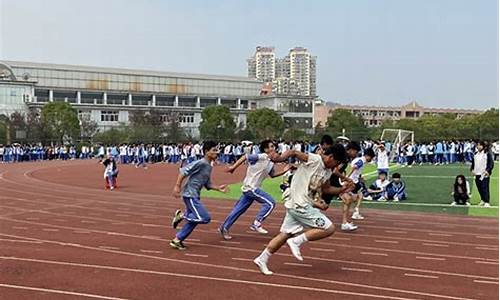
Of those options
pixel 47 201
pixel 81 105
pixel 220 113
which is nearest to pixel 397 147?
pixel 47 201

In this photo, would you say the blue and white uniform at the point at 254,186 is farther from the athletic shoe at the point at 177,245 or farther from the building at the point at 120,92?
the building at the point at 120,92

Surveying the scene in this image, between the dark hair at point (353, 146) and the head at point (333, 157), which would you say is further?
the dark hair at point (353, 146)

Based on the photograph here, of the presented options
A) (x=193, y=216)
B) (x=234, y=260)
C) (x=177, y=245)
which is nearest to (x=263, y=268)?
(x=234, y=260)

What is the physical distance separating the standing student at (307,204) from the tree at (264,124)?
59.3 meters

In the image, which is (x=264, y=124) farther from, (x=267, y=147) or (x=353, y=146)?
(x=267, y=147)

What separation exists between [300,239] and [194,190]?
6.53ft

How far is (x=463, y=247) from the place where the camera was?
28.5 ft

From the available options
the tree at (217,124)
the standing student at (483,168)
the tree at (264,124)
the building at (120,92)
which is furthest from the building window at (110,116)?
the standing student at (483,168)

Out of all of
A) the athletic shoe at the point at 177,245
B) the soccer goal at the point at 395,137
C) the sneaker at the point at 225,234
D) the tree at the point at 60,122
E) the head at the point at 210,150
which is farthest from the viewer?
the tree at the point at 60,122

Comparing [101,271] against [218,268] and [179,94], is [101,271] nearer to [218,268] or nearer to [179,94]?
[218,268]

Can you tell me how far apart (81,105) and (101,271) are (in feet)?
267

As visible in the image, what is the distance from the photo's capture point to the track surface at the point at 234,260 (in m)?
6.20

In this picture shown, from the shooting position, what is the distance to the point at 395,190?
15.1m

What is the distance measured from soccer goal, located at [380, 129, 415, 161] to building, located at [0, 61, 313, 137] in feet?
136
